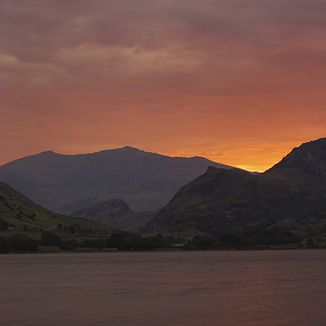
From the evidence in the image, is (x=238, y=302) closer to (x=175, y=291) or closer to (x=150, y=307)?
(x=150, y=307)

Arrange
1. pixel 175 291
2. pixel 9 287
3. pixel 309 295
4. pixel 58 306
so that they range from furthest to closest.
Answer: pixel 9 287 < pixel 175 291 < pixel 309 295 < pixel 58 306

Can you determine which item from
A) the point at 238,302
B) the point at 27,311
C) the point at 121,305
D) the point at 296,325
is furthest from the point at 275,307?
the point at 27,311

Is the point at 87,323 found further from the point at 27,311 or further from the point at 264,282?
the point at 264,282

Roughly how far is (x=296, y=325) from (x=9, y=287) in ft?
286

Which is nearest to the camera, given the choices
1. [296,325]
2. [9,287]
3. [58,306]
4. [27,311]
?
[296,325]

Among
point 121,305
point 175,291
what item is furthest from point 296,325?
point 175,291

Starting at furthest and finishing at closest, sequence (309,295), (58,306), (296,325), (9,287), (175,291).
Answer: (9,287) < (175,291) < (309,295) < (58,306) < (296,325)

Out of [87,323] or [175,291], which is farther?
[175,291]

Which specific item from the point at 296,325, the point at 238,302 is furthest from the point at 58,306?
the point at 296,325

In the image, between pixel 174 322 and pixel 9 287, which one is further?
pixel 9 287

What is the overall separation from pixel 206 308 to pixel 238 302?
35.6 feet

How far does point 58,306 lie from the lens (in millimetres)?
87938

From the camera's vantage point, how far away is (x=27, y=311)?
8156cm

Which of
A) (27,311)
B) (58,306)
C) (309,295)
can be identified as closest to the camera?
(27,311)
